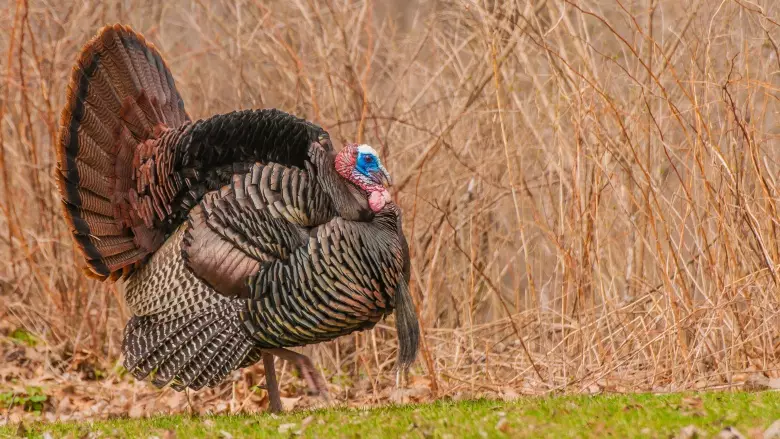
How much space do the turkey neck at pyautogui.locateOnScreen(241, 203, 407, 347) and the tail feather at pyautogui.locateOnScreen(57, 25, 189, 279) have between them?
3.53 ft

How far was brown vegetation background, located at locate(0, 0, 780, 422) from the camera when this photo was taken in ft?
20.8

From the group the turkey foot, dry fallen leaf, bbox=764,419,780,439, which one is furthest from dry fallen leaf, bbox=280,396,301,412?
dry fallen leaf, bbox=764,419,780,439

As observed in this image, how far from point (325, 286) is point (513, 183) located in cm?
210

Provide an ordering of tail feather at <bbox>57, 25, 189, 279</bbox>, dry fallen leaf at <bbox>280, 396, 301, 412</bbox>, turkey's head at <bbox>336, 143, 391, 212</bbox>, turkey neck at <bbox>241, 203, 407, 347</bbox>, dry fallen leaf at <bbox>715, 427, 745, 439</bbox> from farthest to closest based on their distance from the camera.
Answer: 1. dry fallen leaf at <bbox>280, 396, 301, 412</bbox>
2. tail feather at <bbox>57, 25, 189, 279</bbox>
3. turkey's head at <bbox>336, 143, 391, 212</bbox>
4. turkey neck at <bbox>241, 203, 407, 347</bbox>
5. dry fallen leaf at <bbox>715, 427, 745, 439</bbox>

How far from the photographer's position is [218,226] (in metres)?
6.05

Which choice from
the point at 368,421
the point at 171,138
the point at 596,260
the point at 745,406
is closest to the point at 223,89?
the point at 171,138

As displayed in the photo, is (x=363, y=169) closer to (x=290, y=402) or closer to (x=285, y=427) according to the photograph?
(x=285, y=427)

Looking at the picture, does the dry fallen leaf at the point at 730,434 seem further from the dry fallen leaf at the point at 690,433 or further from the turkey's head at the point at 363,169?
the turkey's head at the point at 363,169

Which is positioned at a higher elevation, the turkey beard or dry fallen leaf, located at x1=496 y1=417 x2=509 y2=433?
the turkey beard

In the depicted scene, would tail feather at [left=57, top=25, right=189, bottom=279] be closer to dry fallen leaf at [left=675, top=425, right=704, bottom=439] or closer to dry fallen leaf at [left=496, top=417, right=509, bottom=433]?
dry fallen leaf at [left=496, top=417, right=509, bottom=433]

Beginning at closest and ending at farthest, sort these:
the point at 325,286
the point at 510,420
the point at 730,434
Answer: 1. the point at 730,434
2. the point at 510,420
3. the point at 325,286

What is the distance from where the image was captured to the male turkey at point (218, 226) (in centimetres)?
580

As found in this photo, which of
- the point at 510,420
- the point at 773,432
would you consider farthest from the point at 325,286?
the point at 773,432

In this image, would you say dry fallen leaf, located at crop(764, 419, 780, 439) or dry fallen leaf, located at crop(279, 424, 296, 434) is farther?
dry fallen leaf, located at crop(279, 424, 296, 434)
